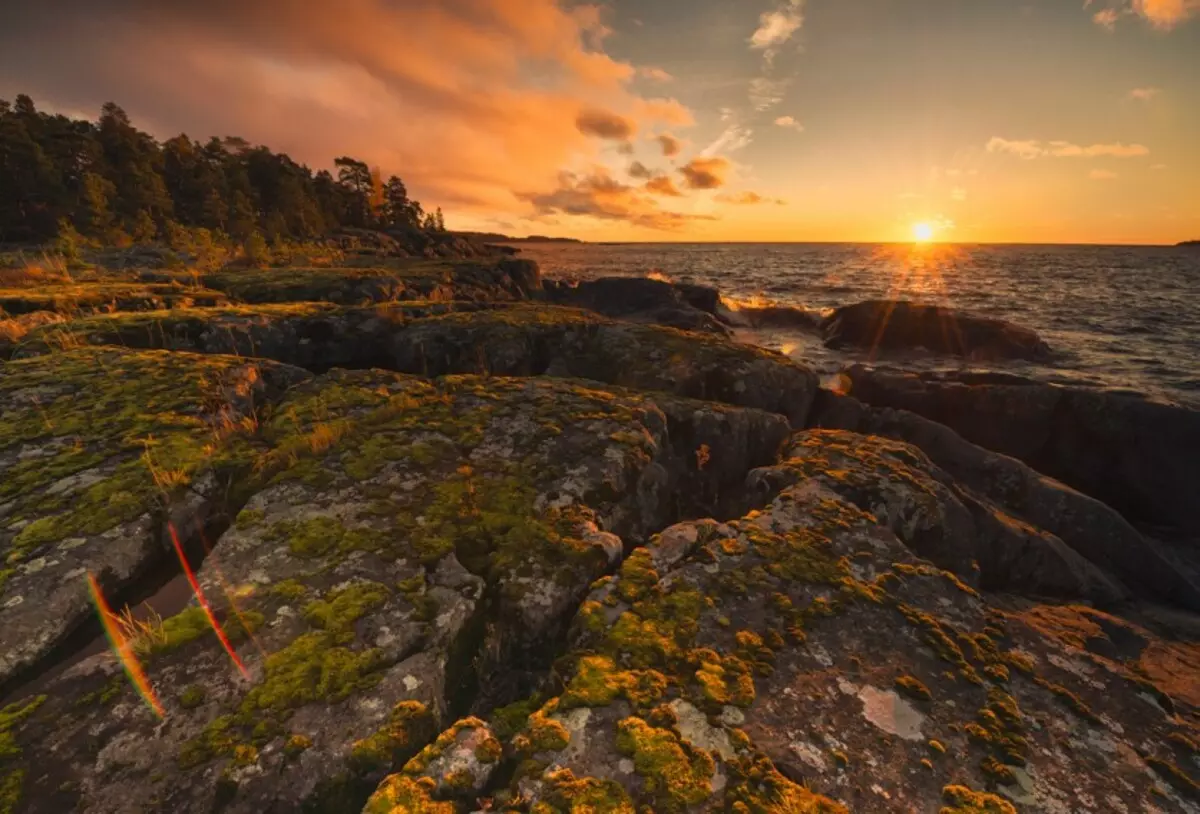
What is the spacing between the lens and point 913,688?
4566 mm

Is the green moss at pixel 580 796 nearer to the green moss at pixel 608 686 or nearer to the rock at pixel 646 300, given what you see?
the green moss at pixel 608 686

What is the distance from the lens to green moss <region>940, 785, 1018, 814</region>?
11.9ft

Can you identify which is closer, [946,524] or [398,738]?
[398,738]

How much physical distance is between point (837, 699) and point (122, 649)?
6.31 metres

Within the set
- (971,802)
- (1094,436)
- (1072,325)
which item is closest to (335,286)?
(971,802)

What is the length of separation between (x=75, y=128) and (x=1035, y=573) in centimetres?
9468

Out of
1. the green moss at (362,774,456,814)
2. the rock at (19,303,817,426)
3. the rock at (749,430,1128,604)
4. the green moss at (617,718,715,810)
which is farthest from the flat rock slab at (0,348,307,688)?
the rock at (749,430,1128,604)

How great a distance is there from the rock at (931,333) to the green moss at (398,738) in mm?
36344

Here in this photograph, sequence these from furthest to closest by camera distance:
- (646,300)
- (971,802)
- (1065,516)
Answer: (646,300), (1065,516), (971,802)

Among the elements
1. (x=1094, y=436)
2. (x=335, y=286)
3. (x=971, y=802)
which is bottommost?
(x=1094, y=436)

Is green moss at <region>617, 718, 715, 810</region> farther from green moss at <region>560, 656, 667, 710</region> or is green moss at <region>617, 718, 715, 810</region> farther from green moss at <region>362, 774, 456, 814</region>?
green moss at <region>362, 774, 456, 814</region>

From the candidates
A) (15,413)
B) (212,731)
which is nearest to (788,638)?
(212,731)

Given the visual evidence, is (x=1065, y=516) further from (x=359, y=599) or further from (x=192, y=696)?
(x=192, y=696)

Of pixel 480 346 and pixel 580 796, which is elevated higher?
pixel 480 346
